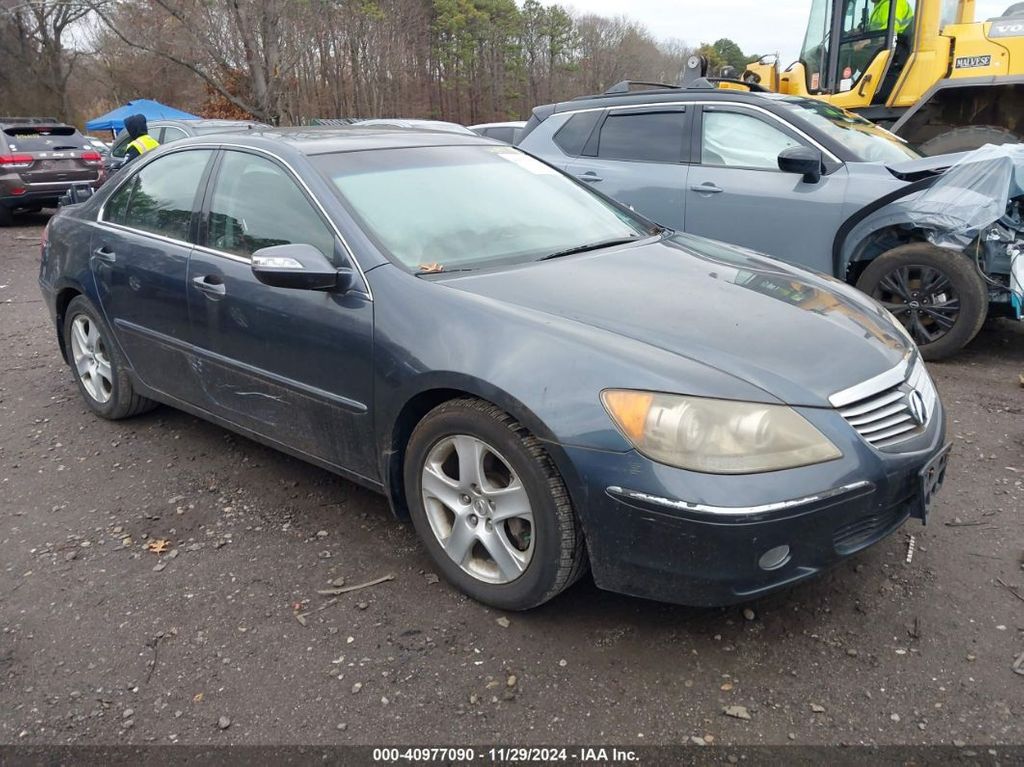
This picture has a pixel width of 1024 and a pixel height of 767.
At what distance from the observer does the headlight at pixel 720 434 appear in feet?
7.66

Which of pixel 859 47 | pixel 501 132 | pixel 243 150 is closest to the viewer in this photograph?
A: pixel 243 150

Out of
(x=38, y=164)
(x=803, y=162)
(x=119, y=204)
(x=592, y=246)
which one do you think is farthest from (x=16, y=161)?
(x=592, y=246)

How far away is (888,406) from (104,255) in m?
3.75

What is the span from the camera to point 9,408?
507 cm

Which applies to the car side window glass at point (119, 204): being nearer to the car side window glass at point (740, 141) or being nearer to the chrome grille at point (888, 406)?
the chrome grille at point (888, 406)

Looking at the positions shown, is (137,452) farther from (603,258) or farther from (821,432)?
(821,432)

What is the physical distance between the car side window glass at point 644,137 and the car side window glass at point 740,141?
0.23 metres

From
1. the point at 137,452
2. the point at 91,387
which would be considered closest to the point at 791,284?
the point at 137,452

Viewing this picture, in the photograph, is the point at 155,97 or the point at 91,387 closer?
the point at 91,387

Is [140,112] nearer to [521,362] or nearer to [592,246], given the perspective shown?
[592,246]

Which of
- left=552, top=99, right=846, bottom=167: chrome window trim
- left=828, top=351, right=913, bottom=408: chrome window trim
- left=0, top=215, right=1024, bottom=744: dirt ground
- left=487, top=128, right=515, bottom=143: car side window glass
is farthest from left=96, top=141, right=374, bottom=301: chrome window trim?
left=487, top=128, right=515, bottom=143: car side window glass

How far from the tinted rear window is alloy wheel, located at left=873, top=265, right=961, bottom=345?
13.7 m

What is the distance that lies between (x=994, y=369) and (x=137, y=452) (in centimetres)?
517

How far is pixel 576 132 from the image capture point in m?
7.06
